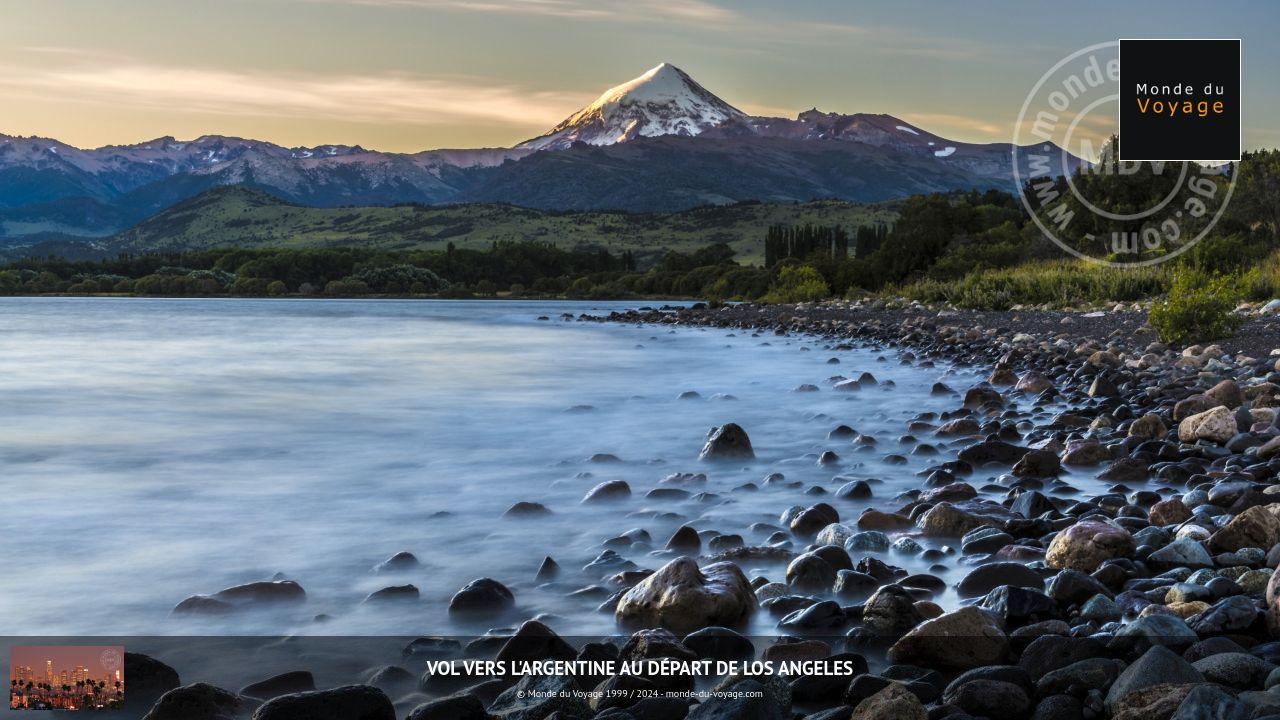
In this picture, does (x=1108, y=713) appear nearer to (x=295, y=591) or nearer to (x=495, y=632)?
(x=495, y=632)

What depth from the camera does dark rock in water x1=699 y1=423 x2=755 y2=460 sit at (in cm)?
952

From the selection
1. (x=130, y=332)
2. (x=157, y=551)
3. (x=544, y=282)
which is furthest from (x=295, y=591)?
(x=544, y=282)

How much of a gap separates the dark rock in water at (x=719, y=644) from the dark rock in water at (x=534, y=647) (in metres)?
0.52

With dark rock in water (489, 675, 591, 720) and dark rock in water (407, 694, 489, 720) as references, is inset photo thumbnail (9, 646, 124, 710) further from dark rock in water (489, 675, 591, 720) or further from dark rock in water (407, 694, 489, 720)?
dark rock in water (489, 675, 591, 720)

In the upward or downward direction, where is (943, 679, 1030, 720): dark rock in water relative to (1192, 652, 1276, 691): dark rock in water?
downward

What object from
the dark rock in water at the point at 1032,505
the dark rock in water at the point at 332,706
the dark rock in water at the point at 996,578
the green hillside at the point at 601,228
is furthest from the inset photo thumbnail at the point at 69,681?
the green hillside at the point at 601,228

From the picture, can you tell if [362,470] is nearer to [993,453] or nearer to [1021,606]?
[993,453]

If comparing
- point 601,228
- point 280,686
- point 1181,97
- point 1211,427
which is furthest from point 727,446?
point 601,228

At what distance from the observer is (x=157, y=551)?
645cm

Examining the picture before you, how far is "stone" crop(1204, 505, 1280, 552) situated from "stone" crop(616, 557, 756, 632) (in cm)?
245

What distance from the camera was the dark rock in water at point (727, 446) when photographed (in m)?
9.52

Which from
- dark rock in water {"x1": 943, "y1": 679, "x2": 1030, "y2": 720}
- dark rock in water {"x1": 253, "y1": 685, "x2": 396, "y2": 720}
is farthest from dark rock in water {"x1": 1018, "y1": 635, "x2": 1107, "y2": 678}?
dark rock in water {"x1": 253, "y1": 685, "x2": 396, "y2": 720}

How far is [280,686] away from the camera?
3.86 meters

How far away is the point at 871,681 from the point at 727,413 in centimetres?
1055
